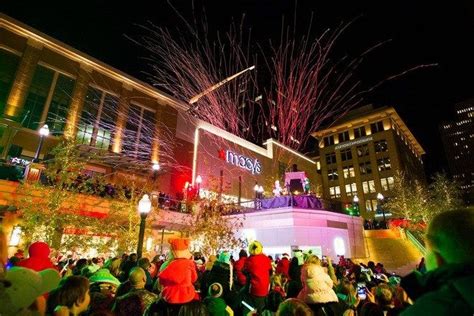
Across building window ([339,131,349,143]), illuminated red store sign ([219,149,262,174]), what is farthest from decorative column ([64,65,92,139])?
building window ([339,131,349,143])

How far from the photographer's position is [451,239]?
134 cm

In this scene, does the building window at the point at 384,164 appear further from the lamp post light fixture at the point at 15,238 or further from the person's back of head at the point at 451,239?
the person's back of head at the point at 451,239

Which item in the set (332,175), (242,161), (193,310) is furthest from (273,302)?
(332,175)

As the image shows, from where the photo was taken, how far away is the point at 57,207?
13.5 m

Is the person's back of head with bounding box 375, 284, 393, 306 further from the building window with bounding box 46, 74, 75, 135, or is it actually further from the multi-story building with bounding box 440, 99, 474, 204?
the multi-story building with bounding box 440, 99, 474, 204

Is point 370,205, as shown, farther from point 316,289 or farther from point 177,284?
point 177,284

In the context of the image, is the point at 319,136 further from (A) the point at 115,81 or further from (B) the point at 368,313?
(B) the point at 368,313

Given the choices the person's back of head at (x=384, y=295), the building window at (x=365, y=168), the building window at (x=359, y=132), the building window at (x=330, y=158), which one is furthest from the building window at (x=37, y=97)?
the building window at (x=359, y=132)

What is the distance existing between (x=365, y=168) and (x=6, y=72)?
59.0 metres

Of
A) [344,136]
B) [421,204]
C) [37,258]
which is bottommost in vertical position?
[37,258]

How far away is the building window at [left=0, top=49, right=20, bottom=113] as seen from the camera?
1942 cm

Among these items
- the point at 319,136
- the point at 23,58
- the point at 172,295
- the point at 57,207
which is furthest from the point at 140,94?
the point at 319,136

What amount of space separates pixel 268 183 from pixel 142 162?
1535 cm

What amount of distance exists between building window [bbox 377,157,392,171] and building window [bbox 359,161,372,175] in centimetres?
182
